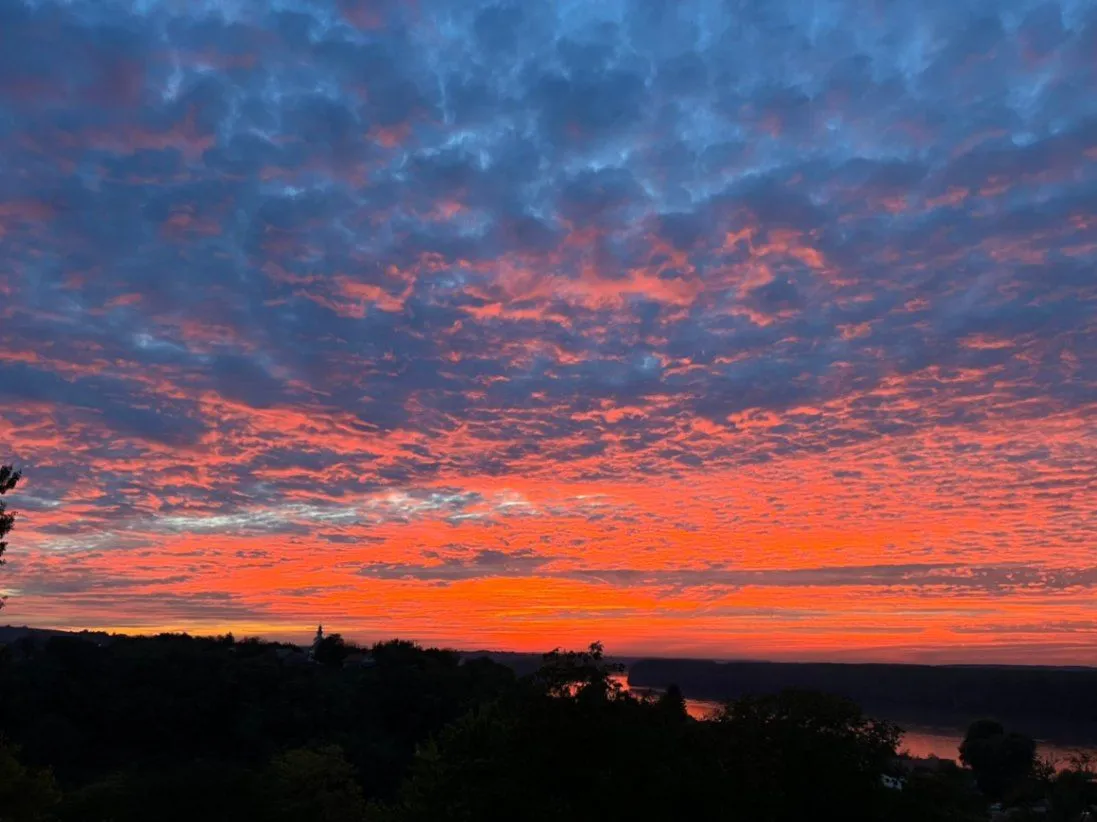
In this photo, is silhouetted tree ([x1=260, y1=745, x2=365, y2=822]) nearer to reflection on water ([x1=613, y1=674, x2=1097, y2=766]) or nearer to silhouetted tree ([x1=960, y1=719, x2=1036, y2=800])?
reflection on water ([x1=613, y1=674, x2=1097, y2=766])

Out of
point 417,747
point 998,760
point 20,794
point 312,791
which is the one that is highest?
point 417,747

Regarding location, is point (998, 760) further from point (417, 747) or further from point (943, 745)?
point (417, 747)

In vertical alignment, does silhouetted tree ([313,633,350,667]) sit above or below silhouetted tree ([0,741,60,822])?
above

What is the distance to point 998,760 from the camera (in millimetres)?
88625

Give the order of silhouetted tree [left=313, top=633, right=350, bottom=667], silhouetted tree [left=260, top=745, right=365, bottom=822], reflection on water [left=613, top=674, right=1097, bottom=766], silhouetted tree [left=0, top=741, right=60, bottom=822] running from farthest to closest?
silhouetted tree [left=313, top=633, right=350, bottom=667] < reflection on water [left=613, top=674, right=1097, bottom=766] < silhouetted tree [left=260, top=745, right=365, bottom=822] < silhouetted tree [left=0, top=741, right=60, bottom=822]

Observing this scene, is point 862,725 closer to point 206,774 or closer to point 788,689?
point 788,689

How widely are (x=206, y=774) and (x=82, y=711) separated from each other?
4257 cm

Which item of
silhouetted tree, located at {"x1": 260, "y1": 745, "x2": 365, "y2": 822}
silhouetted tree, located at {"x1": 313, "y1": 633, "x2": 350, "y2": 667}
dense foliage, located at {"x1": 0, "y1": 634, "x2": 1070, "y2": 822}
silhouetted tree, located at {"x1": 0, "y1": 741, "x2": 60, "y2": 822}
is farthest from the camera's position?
silhouetted tree, located at {"x1": 313, "y1": 633, "x2": 350, "y2": 667}

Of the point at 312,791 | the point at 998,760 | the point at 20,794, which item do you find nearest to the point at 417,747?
the point at 312,791

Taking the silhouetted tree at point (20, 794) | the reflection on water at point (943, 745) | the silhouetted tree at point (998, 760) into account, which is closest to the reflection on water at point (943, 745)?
the reflection on water at point (943, 745)

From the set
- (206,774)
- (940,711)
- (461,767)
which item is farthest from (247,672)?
(940,711)

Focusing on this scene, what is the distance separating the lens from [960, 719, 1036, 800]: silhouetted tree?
8444 cm

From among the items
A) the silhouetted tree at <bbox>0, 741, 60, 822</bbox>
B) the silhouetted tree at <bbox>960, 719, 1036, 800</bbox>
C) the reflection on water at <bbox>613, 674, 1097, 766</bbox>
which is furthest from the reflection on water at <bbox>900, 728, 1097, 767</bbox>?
the silhouetted tree at <bbox>0, 741, 60, 822</bbox>

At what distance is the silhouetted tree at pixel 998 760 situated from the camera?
84.4m
